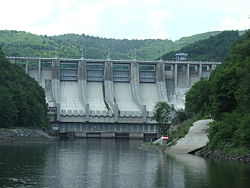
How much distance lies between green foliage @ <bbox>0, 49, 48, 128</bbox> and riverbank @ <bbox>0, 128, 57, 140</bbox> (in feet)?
9.36

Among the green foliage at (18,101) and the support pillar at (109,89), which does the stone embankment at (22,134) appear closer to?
the green foliage at (18,101)

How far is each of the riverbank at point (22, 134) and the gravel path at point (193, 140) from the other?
107 ft

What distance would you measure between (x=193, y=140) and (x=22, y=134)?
129 feet

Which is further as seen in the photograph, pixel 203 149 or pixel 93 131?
pixel 93 131

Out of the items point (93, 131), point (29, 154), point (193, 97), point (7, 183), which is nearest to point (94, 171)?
point (7, 183)

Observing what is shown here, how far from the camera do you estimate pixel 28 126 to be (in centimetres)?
13238

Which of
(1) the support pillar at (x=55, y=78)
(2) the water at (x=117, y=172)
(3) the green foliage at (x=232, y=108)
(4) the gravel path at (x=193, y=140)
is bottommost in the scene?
(2) the water at (x=117, y=172)

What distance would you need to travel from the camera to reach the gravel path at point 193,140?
296 feet

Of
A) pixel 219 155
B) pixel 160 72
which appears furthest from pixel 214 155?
pixel 160 72

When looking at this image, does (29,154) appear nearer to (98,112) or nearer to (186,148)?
(186,148)

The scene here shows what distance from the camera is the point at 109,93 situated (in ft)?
574

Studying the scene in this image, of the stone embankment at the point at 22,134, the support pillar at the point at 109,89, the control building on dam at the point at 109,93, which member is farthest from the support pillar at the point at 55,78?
the stone embankment at the point at 22,134

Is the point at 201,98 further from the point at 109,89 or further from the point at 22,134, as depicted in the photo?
the point at 109,89

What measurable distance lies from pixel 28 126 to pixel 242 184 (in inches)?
3207
